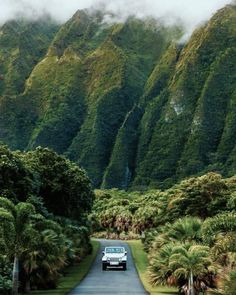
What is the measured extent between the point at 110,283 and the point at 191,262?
1073 cm

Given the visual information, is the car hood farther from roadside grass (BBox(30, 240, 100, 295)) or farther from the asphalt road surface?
roadside grass (BBox(30, 240, 100, 295))

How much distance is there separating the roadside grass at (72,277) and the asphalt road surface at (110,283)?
0.44 meters

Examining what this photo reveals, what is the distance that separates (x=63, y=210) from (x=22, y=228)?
30.9m

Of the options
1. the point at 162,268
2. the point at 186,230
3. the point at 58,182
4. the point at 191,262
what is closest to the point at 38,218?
the point at 162,268

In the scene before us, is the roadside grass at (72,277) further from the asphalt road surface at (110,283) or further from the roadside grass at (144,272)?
the roadside grass at (144,272)

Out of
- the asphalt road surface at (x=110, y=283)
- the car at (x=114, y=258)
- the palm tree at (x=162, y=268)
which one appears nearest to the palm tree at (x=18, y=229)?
the asphalt road surface at (x=110, y=283)

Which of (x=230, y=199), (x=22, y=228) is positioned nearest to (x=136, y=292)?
(x=22, y=228)

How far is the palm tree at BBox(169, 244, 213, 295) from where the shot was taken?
2761cm

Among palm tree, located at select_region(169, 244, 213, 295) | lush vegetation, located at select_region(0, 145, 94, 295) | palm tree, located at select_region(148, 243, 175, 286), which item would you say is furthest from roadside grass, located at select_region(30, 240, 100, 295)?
palm tree, located at select_region(169, 244, 213, 295)

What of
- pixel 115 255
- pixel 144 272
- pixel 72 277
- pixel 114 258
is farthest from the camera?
pixel 115 255

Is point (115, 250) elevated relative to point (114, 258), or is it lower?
elevated

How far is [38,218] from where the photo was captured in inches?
1302

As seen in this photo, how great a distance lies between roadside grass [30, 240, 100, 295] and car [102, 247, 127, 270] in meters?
1.72

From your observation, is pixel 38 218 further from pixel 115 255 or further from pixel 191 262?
pixel 115 255
